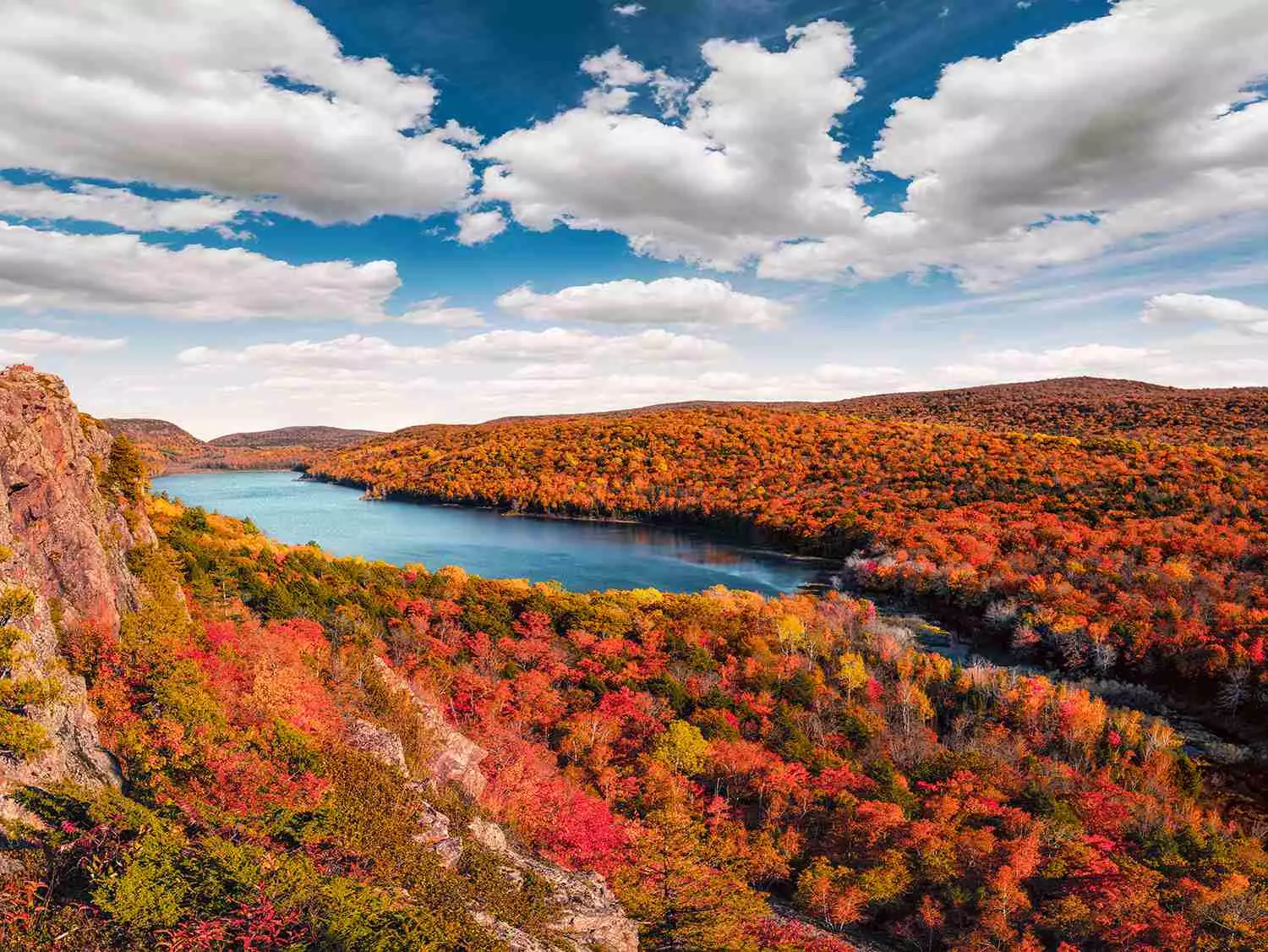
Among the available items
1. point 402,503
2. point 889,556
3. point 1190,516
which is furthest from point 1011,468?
point 402,503

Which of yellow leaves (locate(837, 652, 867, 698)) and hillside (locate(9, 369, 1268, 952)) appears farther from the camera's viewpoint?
yellow leaves (locate(837, 652, 867, 698))

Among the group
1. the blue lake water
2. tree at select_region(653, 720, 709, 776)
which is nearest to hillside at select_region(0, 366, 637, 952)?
tree at select_region(653, 720, 709, 776)

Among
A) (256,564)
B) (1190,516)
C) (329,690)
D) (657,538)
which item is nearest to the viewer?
(329,690)

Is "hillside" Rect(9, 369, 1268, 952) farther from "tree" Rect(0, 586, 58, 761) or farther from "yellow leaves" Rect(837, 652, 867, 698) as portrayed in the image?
"yellow leaves" Rect(837, 652, 867, 698)

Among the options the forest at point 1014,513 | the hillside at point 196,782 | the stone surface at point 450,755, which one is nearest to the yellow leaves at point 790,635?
the forest at point 1014,513

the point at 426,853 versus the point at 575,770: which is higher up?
Answer: the point at 426,853

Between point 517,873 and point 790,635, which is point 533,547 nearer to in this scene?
point 790,635

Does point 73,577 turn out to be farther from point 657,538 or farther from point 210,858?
point 657,538
